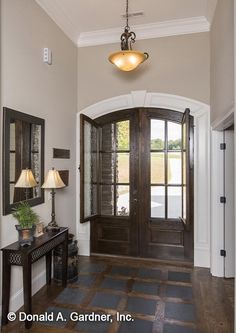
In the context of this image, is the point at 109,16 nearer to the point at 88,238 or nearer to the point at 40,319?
the point at 88,238

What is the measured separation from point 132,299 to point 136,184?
5.73ft

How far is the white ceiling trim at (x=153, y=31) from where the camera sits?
368 centimetres

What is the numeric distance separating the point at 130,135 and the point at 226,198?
1.75 metres

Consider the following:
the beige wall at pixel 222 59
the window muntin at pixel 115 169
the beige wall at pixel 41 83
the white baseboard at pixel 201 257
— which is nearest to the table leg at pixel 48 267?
the beige wall at pixel 41 83

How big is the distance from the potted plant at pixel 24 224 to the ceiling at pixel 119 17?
2.52 meters

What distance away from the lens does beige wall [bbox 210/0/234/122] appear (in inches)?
94.9

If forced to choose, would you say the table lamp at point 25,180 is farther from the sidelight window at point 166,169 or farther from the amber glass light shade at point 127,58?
the sidelight window at point 166,169

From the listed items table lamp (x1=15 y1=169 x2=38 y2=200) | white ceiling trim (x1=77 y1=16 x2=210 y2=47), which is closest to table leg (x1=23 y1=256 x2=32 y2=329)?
table lamp (x1=15 y1=169 x2=38 y2=200)

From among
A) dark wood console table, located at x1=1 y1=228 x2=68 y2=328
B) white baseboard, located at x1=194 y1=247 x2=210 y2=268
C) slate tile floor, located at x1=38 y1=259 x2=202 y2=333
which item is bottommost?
slate tile floor, located at x1=38 y1=259 x2=202 y2=333

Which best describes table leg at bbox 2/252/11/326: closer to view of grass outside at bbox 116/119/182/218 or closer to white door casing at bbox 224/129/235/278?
view of grass outside at bbox 116/119/182/218

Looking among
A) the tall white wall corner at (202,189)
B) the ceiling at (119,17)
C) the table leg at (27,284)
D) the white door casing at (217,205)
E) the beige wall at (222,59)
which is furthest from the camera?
the tall white wall corner at (202,189)

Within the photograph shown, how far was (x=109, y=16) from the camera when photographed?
3568 millimetres

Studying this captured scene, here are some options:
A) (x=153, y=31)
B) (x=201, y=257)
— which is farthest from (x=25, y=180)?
(x=153, y=31)

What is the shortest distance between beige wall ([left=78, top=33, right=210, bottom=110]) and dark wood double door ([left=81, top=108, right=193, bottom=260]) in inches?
15.2
